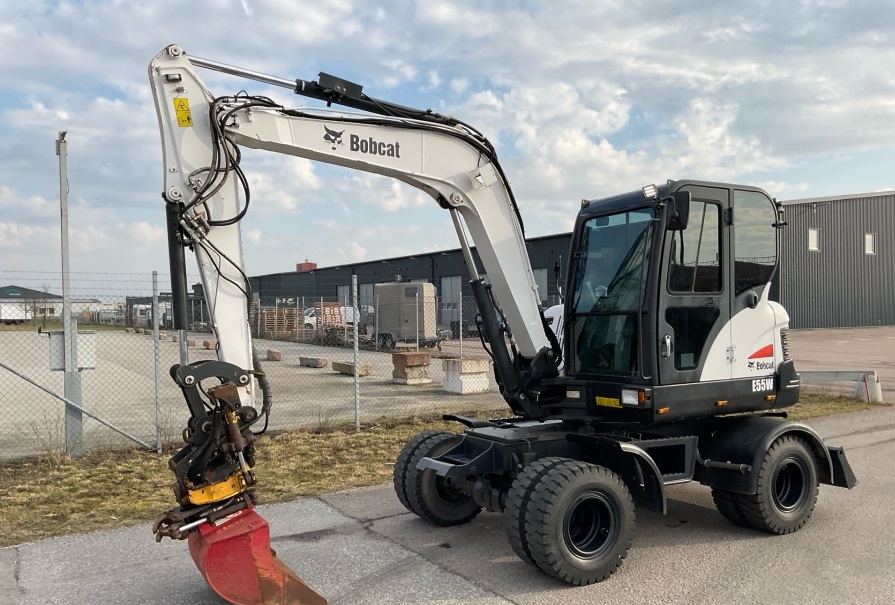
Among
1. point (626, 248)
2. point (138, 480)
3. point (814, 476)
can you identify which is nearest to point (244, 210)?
point (626, 248)

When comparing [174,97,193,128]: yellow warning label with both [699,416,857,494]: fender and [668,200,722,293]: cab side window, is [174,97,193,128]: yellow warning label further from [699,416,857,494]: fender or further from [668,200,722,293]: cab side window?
[699,416,857,494]: fender

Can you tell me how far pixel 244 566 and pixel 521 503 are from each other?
1.77m

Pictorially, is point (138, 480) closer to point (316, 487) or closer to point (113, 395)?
point (316, 487)

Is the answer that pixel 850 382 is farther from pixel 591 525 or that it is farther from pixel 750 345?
pixel 591 525

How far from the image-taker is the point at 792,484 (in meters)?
6.16

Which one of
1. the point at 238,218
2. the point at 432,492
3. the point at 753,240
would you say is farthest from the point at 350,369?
the point at 238,218

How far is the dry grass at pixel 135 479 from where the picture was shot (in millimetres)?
6410

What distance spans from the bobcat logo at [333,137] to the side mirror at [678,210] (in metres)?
2.47

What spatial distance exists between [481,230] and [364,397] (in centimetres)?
898

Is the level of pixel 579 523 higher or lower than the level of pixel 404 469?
lower

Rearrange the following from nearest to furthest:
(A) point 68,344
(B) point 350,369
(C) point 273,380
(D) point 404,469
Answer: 1. (D) point 404,469
2. (A) point 68,344
3. (C) point 273,380
4. (B) point 350,369

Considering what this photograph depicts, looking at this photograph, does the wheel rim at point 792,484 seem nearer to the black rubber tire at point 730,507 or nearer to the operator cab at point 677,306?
the black rubber tire at point 730,507

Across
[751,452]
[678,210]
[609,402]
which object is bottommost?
[751,452]

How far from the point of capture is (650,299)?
5.52 m
